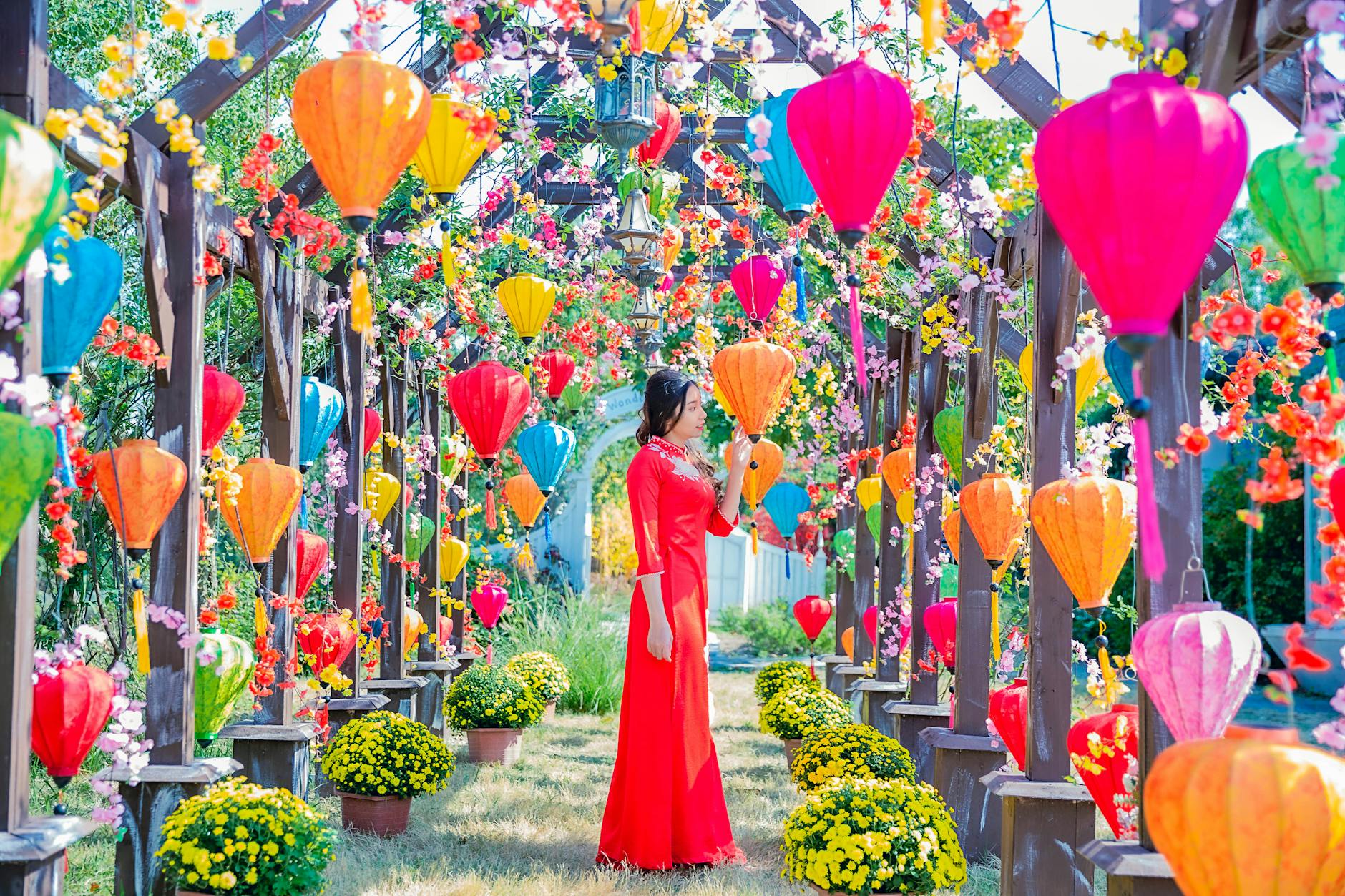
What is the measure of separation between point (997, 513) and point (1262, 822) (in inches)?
105

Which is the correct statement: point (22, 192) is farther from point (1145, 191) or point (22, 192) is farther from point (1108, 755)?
point (1108, 755)

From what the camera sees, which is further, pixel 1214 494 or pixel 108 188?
pixel 1214 494

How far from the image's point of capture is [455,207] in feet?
20.0

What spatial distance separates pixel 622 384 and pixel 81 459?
1196cm

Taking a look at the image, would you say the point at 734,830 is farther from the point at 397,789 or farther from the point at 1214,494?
the point at 1214,494

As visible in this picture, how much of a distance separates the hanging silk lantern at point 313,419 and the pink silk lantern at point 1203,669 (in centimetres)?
387

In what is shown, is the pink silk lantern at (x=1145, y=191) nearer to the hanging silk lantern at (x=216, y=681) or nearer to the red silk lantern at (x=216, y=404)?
the hanging silk lantern at (x=216, y=681)

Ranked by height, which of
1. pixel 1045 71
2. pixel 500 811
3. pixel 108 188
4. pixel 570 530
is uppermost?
pixel 1045 71

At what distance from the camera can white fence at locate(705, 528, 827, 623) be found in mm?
19172

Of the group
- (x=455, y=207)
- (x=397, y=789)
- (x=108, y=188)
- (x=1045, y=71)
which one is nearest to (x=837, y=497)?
(x=455, y=207)

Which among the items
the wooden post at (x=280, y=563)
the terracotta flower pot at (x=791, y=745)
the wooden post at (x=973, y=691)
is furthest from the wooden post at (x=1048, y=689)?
the terracotta flower pot at (x=791, y=745)

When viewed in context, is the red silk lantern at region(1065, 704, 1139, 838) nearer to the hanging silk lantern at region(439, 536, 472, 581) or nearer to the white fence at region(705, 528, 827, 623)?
the hanging silk lantern at region(439, 536, 472, 581)

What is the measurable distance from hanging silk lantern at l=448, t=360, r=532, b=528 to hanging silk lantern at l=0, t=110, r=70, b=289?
415 centimetres

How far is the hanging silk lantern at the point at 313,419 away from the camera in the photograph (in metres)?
5.26
